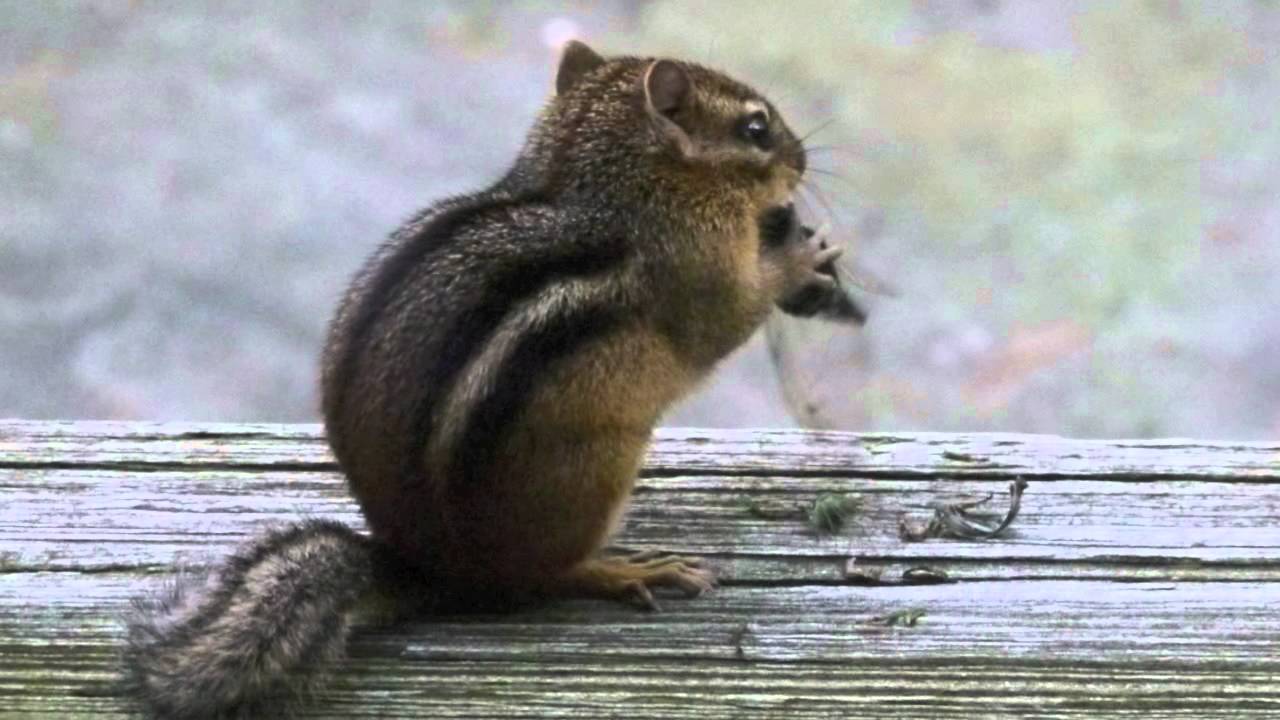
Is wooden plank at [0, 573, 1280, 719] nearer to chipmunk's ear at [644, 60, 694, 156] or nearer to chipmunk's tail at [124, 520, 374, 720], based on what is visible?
chipmunk's tail at [124, 520, 374, 720]

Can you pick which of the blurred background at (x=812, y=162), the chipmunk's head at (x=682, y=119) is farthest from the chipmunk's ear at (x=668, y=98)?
the blurred background at (x=812, y=162)

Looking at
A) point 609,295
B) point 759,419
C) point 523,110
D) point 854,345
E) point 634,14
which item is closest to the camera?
point 609,295

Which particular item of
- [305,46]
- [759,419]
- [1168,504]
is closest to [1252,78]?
[759,419]

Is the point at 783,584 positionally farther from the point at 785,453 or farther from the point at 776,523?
the point at 785,453

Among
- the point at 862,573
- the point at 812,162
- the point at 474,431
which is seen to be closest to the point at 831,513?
the point at 862,573

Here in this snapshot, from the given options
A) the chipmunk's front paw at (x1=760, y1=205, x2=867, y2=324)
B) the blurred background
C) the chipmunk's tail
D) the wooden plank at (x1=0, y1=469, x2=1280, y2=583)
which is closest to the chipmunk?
the chipmunk's tail

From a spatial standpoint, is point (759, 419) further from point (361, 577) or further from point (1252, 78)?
point (361, 577)
